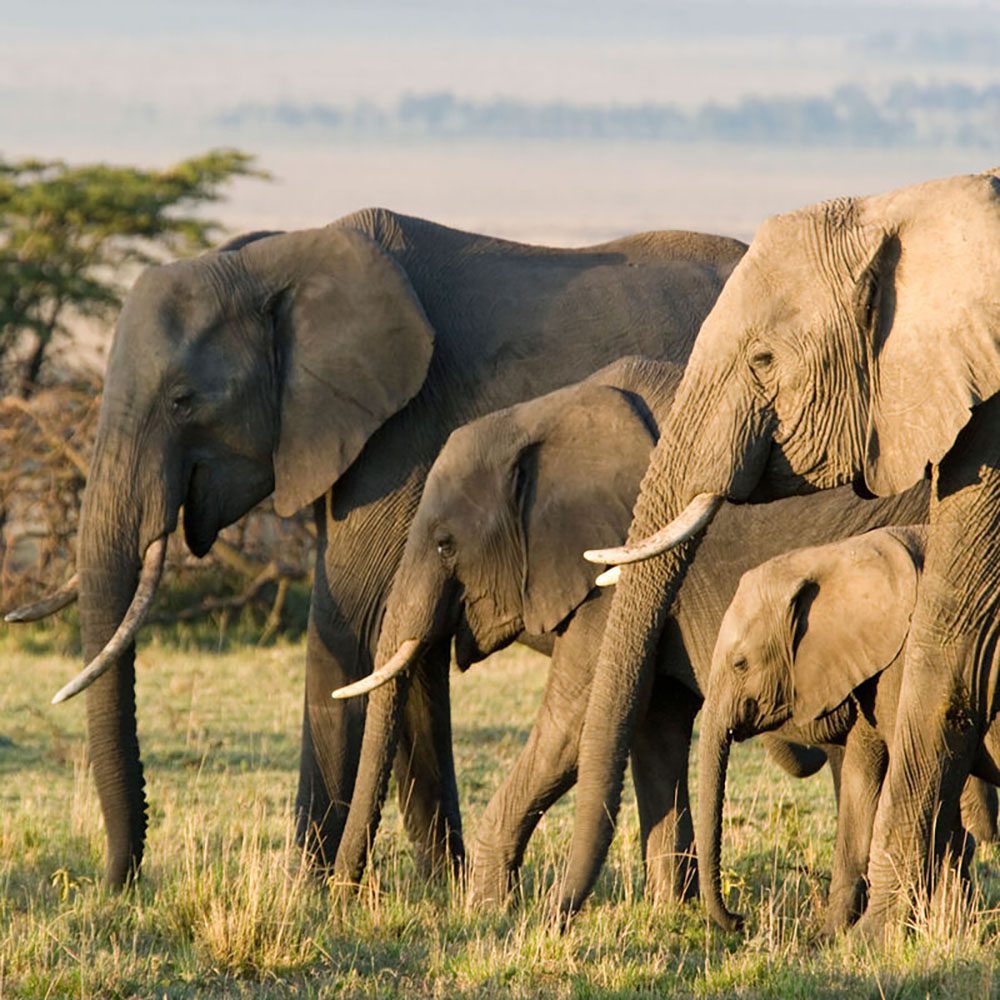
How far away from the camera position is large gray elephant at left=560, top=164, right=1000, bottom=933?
5688mm

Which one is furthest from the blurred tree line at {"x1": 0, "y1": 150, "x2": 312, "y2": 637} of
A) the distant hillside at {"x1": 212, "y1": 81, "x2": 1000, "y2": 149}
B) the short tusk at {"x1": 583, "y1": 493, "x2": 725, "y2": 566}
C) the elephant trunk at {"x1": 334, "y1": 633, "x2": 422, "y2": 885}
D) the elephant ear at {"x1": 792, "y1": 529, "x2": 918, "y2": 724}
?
the distant hillside at {"x1": 212, "y1": 81, "x2": 1000, "y2": 149}

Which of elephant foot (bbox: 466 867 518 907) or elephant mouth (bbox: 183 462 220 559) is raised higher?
elephant mouth (bbox: 183 462 220 559)

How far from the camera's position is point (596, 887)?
7809 millimetres

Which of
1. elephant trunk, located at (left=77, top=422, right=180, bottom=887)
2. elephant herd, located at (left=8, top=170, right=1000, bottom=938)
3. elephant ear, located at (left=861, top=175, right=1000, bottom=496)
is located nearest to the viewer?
elephant ear, located at (left=861, top=175, right=1000, bottom=496)

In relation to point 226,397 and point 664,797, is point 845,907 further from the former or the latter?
point 226,397

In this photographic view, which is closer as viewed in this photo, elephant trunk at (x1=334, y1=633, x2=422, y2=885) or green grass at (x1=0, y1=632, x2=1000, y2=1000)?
green grass at (x1=0, y1=632, x2=1000, y2=1000)

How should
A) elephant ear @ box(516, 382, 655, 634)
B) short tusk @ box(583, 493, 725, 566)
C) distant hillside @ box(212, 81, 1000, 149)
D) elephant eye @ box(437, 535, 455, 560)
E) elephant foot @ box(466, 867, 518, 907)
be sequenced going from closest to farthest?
short tusk @ box(583, 493, 725, 566) → elephant foot @ box(466, 867, 518, 907) → elephant ear @ box(516, 382, 655, 634) → elephant eye @ box(437, 535, 455, 560) → distant hillside @ box(212, 81, 1000, 149)

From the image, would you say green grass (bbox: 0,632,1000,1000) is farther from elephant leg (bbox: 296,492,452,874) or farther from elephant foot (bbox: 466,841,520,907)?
elephant leg (bbox: 296,492,452,874)

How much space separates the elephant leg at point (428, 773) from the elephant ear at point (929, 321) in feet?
9.17

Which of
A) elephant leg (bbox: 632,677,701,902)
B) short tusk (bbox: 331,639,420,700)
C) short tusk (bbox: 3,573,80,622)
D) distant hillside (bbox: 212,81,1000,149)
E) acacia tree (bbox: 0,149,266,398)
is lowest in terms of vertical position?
elephant leg (bbox: 632,677,701,902)

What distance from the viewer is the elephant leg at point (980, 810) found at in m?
8.22

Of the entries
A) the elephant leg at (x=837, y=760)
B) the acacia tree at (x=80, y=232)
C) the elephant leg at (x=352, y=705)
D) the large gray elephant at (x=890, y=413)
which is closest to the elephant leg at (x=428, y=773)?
the elephant leg at (x=352, y=705)

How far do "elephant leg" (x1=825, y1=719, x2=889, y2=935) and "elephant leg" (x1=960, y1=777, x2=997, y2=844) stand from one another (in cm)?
129

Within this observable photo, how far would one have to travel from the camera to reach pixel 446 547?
7461 mm
